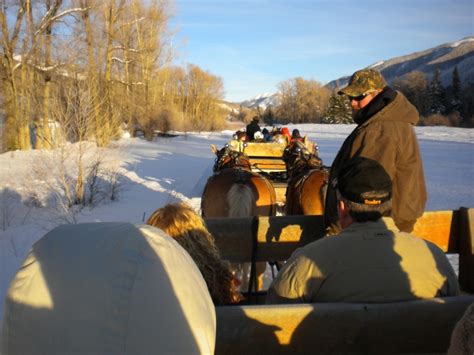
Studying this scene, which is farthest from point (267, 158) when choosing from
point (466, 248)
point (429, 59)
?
point (429, 59)

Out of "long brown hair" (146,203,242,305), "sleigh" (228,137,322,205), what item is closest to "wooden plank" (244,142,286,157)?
"sleigh" (228,137,322,205)

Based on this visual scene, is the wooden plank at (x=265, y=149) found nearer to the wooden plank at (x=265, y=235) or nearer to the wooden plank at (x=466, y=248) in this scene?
the wooden plank at (x=265, y=235)

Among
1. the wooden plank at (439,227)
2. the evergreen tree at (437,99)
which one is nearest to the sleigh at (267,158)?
the wooden plank at (439,227)

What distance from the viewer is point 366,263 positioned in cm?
196

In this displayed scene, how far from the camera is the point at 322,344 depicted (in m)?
1.95

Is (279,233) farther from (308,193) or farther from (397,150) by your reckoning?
(308,193)

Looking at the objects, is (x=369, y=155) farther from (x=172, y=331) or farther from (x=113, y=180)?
(x=113, y=180)

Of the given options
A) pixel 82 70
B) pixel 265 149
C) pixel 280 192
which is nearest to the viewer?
pixel 280 192

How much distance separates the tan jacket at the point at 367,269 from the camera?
1959mm

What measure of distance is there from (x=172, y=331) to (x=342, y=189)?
4.55ft

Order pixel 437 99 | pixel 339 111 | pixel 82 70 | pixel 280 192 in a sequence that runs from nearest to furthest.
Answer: pixel 280 192 → pixel 82 70 → pixel 437 99 → pixel 339 111

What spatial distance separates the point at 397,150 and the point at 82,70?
20.3 metres

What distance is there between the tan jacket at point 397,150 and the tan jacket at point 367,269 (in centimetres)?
113

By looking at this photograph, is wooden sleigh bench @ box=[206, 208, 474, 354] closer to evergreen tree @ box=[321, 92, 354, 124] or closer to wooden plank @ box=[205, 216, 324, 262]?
wooden plank @ box=[205, 216, 324, 262]
